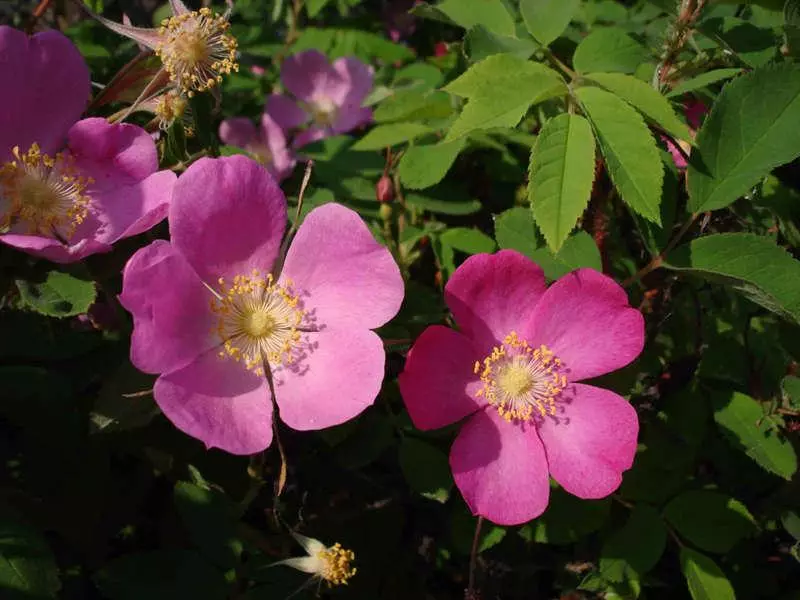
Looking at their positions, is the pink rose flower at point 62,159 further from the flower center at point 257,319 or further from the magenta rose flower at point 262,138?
the magenta rose flower at point 262,138

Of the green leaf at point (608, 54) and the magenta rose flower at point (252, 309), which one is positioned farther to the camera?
the green leaf at point (608, 54)

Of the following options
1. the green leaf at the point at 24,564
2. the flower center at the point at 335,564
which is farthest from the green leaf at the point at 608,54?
the green leaf at the point at 24,564

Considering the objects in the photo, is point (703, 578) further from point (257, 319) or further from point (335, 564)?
point (257, 319)

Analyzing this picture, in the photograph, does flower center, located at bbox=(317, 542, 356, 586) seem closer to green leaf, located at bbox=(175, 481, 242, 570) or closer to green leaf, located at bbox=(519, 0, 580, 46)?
green leaf, located at bbox=(175, 481, 242, 570)

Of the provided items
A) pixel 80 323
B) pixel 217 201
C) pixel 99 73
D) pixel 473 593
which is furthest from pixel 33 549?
pixel 99 73

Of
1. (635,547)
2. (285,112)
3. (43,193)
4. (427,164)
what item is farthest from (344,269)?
(285,112)

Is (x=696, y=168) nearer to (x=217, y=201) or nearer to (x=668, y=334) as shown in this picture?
(x=668, y=334)
